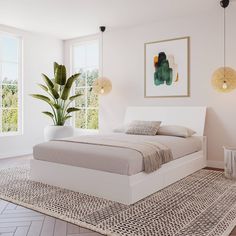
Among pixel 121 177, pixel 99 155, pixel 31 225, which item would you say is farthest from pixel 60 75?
pixel 31 225

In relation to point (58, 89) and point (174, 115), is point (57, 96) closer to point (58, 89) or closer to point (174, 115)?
point (58, 89)

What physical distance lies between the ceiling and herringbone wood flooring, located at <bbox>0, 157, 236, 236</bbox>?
9.91ft

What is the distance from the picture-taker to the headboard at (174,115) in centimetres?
462

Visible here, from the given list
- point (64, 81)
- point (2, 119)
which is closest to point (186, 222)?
point (64, 81)

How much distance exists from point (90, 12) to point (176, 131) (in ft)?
7.92

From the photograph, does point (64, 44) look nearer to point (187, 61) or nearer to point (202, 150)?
point (187, 61)

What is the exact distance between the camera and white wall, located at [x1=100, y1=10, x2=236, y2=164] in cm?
446

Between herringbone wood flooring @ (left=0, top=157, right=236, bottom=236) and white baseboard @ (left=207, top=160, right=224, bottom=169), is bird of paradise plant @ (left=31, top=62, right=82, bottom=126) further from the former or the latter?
herringbone wood flooring @ (left=0, top=157, right=236, bottom=236)

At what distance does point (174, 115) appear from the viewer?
4.90 metres

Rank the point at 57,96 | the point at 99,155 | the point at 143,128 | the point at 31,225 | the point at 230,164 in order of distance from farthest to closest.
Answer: the point at 57,96 < the point at 143,128 < the point at 230,164 < the point at 99,155 < the point at 31,225

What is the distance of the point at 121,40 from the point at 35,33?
6.15 ft

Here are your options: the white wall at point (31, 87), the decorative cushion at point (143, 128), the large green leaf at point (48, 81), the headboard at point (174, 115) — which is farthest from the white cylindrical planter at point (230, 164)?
the white wall at point (31, 87)

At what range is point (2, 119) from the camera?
5.49 m

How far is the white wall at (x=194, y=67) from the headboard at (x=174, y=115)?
12 centimetres
